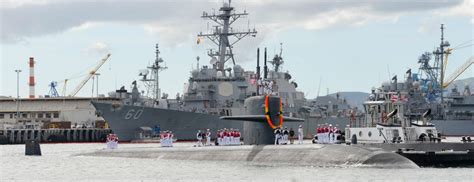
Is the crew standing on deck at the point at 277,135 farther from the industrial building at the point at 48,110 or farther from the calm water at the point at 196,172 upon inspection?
the industrial building at the point at 48,110

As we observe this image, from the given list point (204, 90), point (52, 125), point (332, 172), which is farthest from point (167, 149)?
point (52, 125)

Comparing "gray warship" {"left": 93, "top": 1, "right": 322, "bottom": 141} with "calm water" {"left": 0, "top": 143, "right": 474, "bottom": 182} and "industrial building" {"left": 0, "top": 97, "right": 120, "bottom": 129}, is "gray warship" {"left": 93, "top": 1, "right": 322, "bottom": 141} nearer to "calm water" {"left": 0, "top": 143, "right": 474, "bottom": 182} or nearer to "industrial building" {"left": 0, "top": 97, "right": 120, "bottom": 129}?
"industrial building" {"left": 0, "top": 97, "right": 120, "bottom": 129}

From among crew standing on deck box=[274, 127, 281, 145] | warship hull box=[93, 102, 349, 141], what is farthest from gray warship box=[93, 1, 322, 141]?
crew standing on deck box=[274, 127, 281, 145]

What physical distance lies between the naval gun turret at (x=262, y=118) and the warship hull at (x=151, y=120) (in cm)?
2660

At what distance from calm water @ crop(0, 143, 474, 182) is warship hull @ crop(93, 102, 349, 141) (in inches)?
921

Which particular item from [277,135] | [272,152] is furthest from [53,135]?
[272,152]

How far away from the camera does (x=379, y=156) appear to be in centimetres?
2969

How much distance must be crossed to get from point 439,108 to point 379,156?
51.9 meters

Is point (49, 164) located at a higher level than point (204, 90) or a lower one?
lower

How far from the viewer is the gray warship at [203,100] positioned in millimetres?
61250

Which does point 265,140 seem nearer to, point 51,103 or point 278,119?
point 278,119

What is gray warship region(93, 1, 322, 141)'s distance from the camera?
61.2m

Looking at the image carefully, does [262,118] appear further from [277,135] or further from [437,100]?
[437,100]

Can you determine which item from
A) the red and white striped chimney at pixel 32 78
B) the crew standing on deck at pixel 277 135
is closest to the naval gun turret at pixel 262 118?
the crew standing on deck at pixel 277 135
